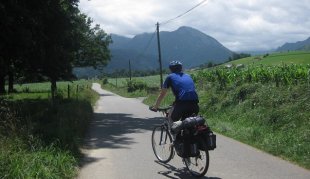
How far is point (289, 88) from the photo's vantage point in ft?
54.5

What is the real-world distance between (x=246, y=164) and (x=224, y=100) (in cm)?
1100

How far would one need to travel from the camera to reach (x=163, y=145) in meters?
9.45

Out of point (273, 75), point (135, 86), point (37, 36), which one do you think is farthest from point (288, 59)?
point (37, 36)

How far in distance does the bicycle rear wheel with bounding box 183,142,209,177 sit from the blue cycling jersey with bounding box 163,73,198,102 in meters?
0.97

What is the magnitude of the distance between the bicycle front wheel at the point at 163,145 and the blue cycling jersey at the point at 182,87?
110 centimetres

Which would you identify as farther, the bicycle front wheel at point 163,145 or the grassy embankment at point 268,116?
the grassy embankment at point 268,116

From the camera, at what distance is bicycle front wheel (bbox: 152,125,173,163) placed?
909 centimetres

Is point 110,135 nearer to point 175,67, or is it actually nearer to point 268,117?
point 268,117

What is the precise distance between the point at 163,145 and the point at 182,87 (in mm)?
1766

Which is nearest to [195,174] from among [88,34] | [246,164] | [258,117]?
[246,164]

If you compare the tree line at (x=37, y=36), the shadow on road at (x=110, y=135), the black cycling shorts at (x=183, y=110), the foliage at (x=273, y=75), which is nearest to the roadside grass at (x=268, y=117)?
the foliage at (x=273, y=75)

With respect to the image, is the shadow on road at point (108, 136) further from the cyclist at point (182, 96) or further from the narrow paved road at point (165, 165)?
the cyclist at point (182, 96)

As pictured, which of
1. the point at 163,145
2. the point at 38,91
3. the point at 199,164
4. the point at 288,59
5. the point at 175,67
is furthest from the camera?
the point at 288,59

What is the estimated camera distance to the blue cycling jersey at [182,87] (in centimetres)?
812
